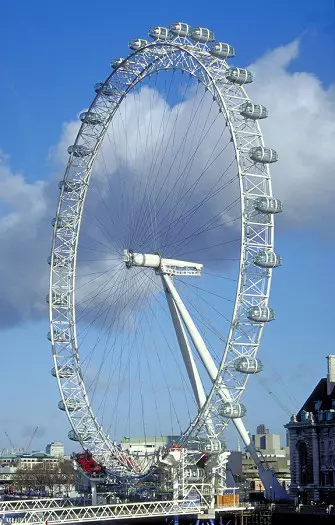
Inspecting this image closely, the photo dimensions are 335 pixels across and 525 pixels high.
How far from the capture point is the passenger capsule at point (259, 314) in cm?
5859

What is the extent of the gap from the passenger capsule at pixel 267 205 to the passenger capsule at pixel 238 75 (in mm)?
7666

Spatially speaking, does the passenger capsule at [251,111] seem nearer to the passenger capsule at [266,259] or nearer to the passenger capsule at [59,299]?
the passenger capsule at [266,259]

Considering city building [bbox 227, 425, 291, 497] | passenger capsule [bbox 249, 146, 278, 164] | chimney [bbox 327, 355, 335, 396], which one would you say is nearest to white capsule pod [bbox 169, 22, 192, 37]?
passenger capsule [bbox 249, 146, 278, 164]

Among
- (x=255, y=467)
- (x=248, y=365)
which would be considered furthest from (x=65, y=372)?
(x=255, y=467)

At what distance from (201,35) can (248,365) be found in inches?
852

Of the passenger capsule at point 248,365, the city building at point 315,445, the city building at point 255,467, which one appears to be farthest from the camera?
the city building at point 255,467

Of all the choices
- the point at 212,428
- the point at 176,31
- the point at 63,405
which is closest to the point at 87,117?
the point at 176,31

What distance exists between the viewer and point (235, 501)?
211 feet

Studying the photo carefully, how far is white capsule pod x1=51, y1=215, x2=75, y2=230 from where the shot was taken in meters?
75.6

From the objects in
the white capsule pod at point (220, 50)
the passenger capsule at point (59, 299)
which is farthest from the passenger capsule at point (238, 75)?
the passenger capsule at point (59, 299)

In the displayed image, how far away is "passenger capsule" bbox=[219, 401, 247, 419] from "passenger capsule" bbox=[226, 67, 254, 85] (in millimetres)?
20201

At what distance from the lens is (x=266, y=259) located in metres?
59.0

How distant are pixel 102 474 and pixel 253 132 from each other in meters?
28.9

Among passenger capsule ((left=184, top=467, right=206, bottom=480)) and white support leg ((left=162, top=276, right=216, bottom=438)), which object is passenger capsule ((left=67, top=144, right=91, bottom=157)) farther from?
passenger capsule ((left=184, top=467, right=206, bottom=480))
